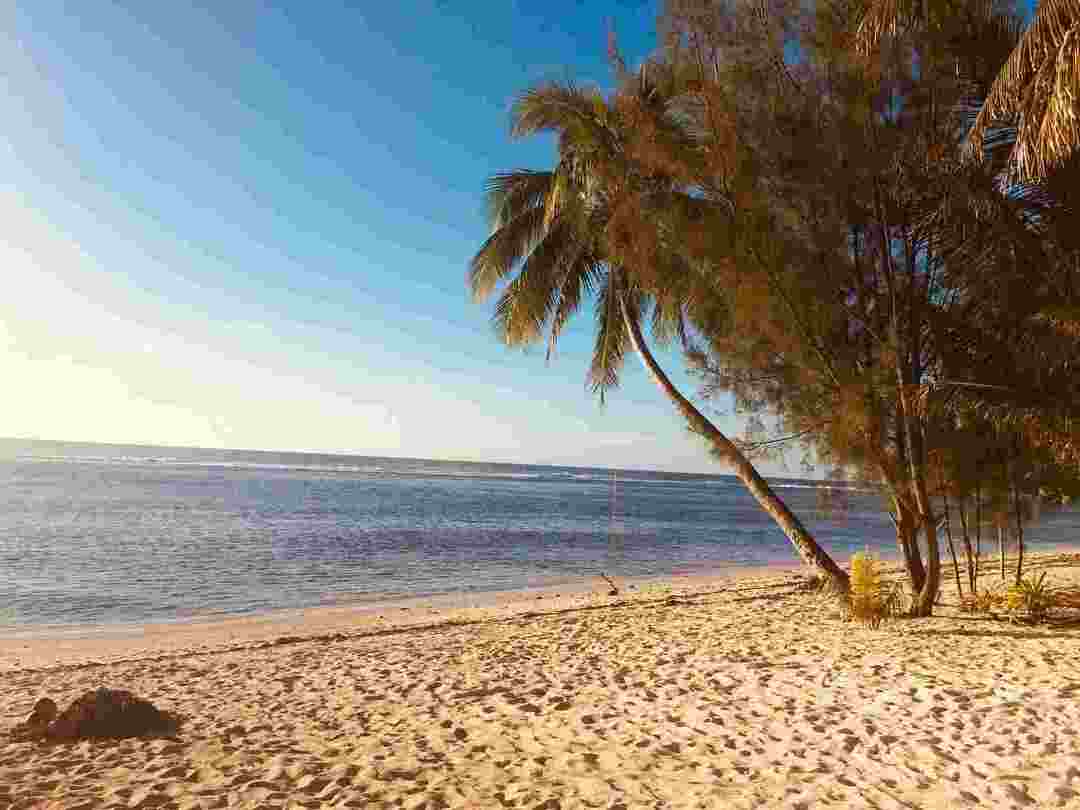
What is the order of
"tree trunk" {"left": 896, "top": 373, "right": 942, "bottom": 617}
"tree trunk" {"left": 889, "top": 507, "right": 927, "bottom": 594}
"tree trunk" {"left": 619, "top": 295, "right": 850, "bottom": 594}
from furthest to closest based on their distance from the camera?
"tree trunk" {"left": 619, "top": 295, "right": 850, "bottom": 594}
"tree trunk" {"left": 889, "top": 507, "right": 927, "bottom": 594}
"tree trunk" {"left": 896, "top": 373, "right": 942, "bottom": 617}

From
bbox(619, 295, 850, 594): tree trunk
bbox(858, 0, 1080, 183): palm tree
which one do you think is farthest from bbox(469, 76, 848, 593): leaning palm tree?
bbox(858, 0, 1080, 183): palm tree

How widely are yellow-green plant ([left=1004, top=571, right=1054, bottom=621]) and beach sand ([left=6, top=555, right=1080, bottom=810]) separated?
0.34 meters

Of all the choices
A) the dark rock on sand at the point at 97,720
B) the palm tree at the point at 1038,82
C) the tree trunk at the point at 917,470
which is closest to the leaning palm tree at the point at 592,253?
the tree trunk at the point at 917,470

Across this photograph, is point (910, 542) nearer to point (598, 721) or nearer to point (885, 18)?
point (598, 721)

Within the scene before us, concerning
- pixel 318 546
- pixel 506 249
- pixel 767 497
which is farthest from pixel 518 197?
pixel 318 546

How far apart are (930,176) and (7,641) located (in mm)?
14648

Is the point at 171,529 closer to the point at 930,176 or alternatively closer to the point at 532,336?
the point at 532,336

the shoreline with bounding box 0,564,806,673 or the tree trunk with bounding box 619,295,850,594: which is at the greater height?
the tree trunk with bounding box 619,295,850,594

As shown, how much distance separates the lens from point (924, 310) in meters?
8.47

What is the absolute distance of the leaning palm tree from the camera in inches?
376

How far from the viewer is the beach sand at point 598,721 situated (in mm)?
4000

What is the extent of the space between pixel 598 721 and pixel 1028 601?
6.32 metres

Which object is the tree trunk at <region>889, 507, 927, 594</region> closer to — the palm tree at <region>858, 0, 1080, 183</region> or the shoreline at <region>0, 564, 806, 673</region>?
the palm tree at <region>858, 0, 1080, 183</region>

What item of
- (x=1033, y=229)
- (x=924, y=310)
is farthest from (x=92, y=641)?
(x=1033, y=229)
